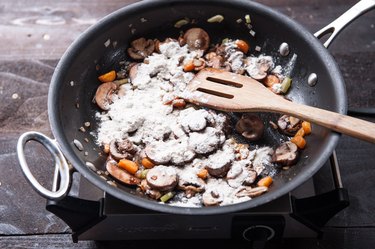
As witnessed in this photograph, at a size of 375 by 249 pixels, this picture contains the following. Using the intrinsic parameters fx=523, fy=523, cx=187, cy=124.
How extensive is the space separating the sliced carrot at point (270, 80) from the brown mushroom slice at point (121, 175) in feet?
1.46

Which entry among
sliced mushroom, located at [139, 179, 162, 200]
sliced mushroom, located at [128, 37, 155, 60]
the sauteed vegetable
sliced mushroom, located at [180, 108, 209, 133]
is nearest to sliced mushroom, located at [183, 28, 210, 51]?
the sauteed vegetable

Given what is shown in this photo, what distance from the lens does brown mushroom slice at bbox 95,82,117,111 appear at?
4.53 ft

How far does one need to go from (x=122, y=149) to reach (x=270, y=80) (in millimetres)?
447

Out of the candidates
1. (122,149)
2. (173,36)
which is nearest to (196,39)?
(173,36)

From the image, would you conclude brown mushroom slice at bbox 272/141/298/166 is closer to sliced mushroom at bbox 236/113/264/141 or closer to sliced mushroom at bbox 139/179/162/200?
sliced mushroom at bbox 236/113/264/141

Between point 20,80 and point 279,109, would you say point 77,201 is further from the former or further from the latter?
point 20,80

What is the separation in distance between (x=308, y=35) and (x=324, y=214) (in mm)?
444

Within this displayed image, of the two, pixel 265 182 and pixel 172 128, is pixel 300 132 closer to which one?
pixel 265 182

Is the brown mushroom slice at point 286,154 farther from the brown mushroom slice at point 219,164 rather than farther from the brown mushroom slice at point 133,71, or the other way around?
the brown mushroom slice at point 133,71

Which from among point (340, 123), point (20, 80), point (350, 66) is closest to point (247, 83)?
point (340, 123)

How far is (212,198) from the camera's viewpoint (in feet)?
3.97

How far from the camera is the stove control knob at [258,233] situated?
1232mm

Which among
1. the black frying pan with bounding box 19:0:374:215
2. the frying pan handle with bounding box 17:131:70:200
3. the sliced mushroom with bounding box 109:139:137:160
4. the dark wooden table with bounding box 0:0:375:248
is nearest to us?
the frying pan handle with bounding box 17:131:70:200

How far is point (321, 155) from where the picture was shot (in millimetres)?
1129
